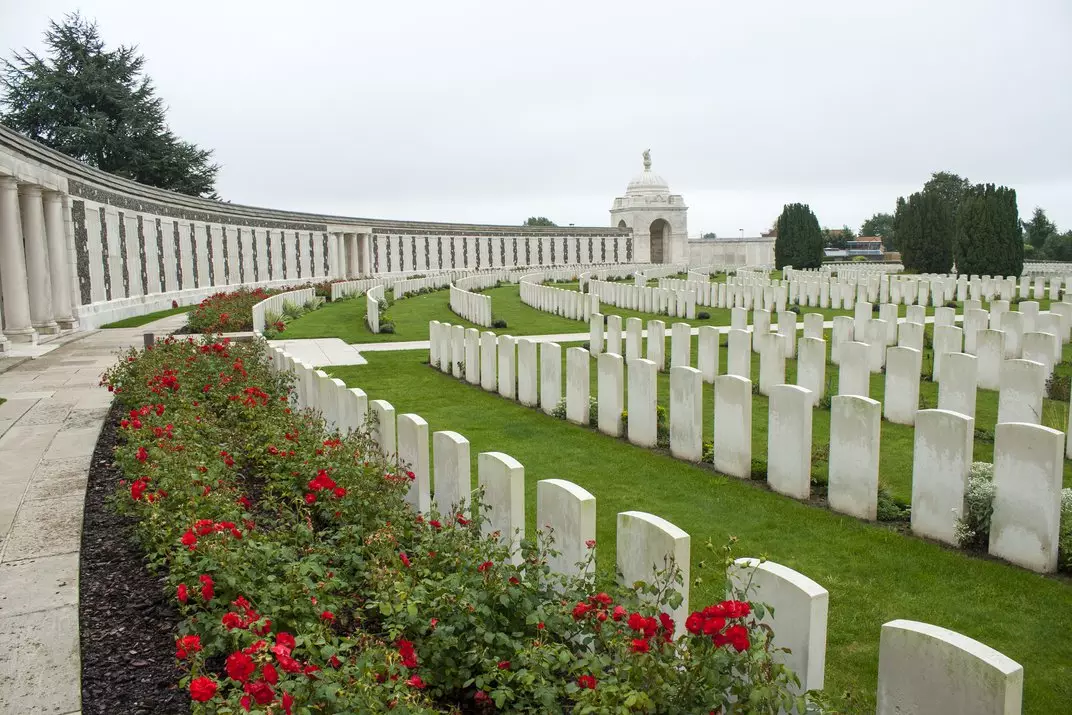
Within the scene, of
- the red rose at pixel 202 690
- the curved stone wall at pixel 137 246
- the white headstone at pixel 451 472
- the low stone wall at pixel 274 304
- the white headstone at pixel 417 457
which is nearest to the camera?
the red rose at pixel 202 690

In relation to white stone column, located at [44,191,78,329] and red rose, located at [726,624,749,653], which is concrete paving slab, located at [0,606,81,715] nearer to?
red rose, located at [726,624,749,653]

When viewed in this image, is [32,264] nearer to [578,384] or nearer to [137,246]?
[137,246]

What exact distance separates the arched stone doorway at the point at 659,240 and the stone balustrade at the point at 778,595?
75807 millimetres

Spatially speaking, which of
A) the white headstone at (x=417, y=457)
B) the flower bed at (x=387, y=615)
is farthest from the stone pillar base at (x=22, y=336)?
the white headstone at (x=417, y=457)

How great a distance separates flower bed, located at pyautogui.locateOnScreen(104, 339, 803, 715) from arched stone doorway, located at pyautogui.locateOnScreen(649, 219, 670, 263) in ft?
247

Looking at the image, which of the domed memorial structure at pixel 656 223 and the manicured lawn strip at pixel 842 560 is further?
the domed memorial structure at pixel 656 223

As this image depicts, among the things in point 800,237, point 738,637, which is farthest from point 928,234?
point 738,637

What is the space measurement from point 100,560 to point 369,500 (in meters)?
1.67

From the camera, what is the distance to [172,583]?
423 cm

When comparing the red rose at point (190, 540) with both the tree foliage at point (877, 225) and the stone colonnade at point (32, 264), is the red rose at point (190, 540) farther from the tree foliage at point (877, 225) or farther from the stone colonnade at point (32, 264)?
the tree foliage at point (877, 225)

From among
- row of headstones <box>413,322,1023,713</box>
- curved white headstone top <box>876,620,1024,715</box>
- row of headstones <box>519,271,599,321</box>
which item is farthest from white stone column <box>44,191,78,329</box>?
curved white headstone top <box>876,620,1024,715</box>

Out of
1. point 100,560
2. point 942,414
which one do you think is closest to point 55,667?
Answer: point 100,560

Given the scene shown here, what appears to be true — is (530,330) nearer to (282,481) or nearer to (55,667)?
(282,481)

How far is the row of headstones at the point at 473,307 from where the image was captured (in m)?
22.8
